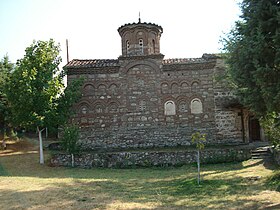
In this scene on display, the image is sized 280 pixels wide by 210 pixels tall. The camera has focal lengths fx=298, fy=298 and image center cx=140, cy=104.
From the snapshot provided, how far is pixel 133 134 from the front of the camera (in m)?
18.1

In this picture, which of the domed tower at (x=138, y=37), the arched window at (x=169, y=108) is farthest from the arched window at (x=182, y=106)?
the domed tower at (x=138, y=37)

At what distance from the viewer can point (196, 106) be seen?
723 inches

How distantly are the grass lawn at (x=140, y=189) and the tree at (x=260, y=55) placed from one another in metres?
2.55

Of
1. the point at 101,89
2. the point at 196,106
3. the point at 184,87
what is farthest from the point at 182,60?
the point at 101,89

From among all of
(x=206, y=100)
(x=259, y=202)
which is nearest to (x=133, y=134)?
(x=206, y=100)

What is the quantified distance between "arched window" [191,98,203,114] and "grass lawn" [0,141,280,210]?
170 inches

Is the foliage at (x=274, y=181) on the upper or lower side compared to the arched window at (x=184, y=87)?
lower

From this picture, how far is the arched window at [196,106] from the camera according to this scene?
1830cm

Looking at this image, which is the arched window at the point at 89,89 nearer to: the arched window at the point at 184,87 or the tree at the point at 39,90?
the tree at the point at 39,90

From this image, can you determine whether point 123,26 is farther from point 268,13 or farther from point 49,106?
point 268,13

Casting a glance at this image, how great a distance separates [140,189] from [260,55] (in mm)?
5412

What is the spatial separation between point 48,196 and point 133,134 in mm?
10176

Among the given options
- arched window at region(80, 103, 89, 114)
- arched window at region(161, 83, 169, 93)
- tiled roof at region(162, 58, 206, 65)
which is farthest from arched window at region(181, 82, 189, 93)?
arched window at region(80, 103, 89, 114)

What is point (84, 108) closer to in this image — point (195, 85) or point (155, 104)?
point (155, 104)
